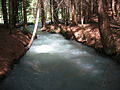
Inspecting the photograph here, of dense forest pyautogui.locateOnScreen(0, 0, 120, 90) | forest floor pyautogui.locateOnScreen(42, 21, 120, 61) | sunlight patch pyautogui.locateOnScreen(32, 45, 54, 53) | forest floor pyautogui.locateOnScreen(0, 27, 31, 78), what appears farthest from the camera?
sunlight patch pyautogui.locateOnScreen(32, 45, 54, 53)

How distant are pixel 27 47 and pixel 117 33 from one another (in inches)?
291

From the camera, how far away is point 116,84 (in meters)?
9.30

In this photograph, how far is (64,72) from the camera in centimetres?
1117

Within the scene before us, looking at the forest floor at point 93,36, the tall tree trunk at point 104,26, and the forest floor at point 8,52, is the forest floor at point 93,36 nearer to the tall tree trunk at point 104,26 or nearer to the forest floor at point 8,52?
the tall tree trunk at point 104,26

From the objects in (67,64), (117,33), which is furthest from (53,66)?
(117,33)

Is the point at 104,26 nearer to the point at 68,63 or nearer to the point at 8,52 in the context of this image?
the point at 68,63

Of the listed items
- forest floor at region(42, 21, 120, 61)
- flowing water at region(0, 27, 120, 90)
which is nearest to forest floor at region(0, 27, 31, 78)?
flowing water at region(0, 27, 120, 90)

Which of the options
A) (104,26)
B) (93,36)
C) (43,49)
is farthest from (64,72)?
(93,36)

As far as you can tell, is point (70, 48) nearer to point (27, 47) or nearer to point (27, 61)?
point (27, 47)

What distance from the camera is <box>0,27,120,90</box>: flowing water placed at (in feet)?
30.6

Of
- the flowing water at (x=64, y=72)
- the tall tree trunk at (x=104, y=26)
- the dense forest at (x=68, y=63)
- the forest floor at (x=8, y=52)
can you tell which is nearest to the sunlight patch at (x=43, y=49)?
the dense forest at (x=68, y=63)

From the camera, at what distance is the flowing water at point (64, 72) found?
9.32 meters

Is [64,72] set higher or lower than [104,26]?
lower

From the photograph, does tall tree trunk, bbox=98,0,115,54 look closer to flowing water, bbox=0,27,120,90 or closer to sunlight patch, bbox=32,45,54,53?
flowing water, bbox=0,27,120,90
